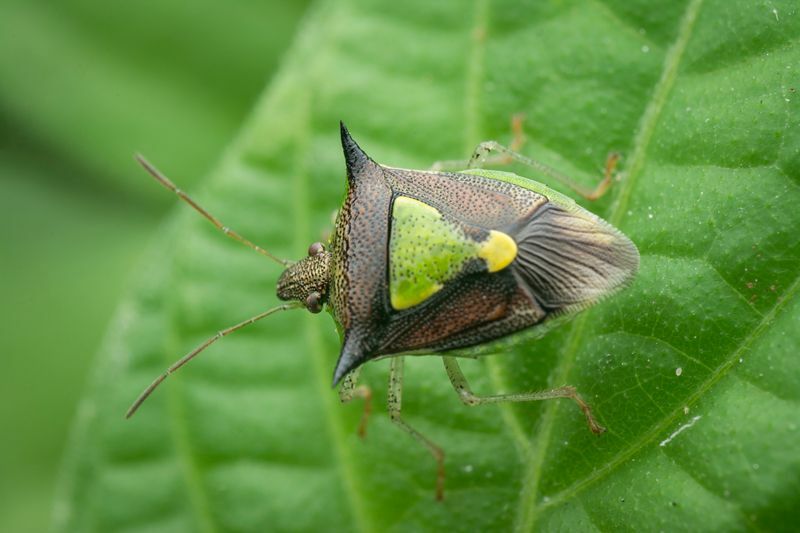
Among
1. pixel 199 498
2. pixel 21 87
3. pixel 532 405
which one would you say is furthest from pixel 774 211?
pixel 21 87

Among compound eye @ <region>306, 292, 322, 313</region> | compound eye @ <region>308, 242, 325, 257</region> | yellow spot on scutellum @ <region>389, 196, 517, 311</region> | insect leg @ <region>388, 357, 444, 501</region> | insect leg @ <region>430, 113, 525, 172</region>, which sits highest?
insect leg @ <region>430, 113, 525, 172</region>

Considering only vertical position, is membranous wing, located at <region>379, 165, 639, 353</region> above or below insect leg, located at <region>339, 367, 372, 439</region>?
above

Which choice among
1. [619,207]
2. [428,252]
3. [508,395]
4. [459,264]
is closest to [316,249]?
[428,252]

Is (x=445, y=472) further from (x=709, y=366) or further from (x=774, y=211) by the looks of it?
(x=774, y=211)

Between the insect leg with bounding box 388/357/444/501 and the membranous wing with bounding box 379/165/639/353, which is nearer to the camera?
the membranous wing with bounding box 379/165/639/353

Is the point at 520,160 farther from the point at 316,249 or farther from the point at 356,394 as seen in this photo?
the point at 356,394

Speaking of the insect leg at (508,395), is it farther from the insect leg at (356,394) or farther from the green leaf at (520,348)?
the insect leg at (356,394)

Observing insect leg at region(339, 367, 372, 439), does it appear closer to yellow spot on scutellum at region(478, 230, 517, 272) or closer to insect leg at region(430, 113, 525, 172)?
yellow spot on scutellum at region(478, 230, 517, 272)

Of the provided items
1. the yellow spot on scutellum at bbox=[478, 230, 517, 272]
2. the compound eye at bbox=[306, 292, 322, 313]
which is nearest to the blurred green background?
the compound eye at bbox=[306, 292, 322, 313]

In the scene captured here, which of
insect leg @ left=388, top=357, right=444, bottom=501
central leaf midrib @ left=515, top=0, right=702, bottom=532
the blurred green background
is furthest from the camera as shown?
the blurred green background
